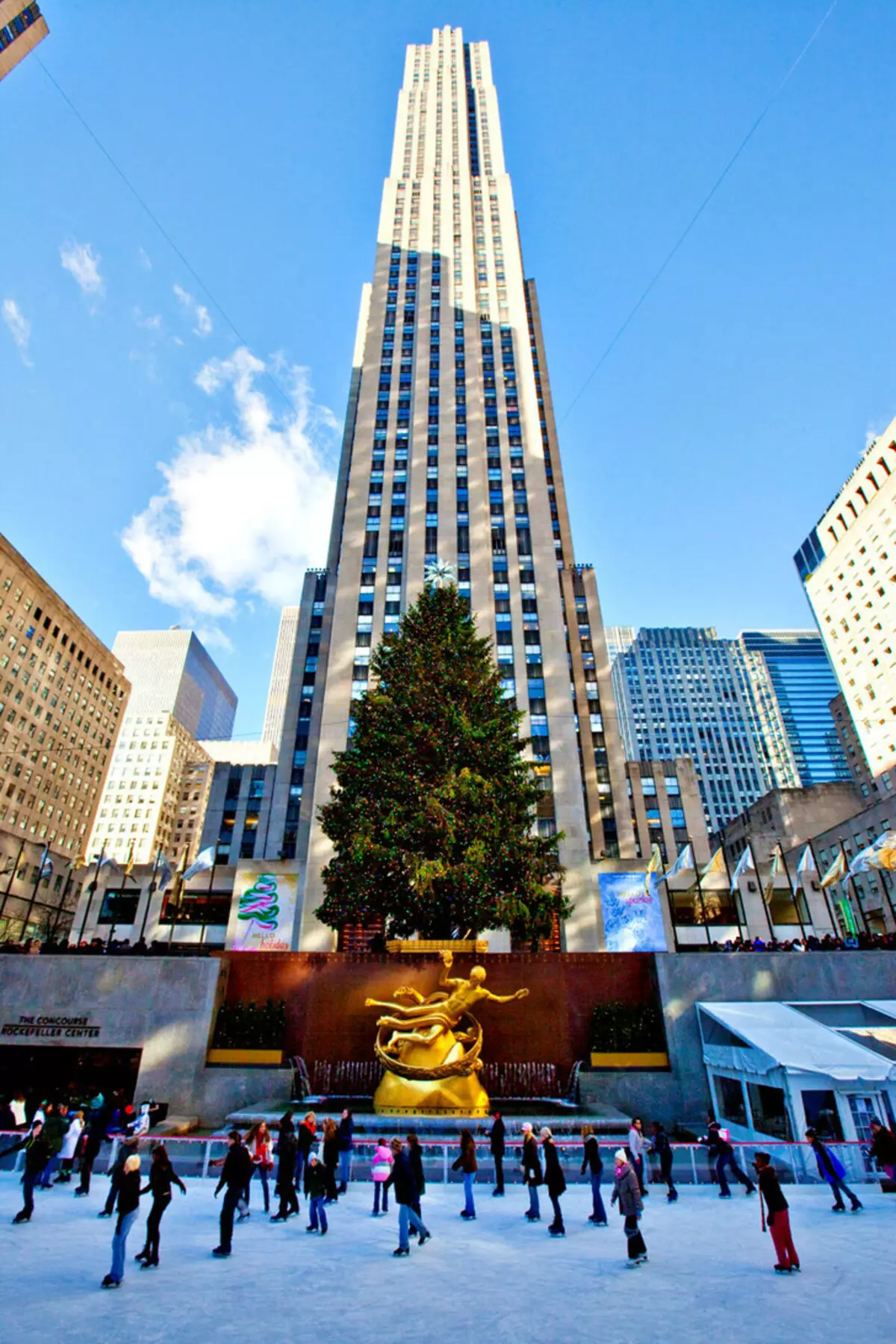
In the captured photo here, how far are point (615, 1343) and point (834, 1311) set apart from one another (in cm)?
284

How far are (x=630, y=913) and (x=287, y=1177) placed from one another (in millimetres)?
28091

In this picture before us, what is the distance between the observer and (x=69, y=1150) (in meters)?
14.5

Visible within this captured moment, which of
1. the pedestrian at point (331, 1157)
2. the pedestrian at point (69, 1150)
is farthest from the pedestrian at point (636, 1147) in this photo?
the pedestrian at point (69, 1150)

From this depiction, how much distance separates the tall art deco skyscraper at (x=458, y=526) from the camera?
167 feet

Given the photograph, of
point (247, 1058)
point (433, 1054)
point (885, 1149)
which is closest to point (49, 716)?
point (247, 1058)

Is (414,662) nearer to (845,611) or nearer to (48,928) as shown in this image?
(48,928)

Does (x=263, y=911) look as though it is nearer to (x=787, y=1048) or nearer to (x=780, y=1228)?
(x=787, y=1048)

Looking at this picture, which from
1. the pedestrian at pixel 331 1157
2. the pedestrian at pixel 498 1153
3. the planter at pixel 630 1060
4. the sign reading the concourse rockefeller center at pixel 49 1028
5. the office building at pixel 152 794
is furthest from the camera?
the office building at pixel 152 794

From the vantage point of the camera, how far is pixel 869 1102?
16062 mm

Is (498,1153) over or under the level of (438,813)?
under

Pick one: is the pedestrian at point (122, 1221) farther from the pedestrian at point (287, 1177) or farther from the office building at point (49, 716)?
the office building at point (49, 716)

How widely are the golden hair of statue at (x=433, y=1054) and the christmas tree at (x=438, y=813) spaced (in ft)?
11.2

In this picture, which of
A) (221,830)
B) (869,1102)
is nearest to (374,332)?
(221,830)

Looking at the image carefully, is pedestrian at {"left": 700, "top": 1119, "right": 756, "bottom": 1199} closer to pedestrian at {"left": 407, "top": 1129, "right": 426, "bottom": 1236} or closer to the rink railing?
the rink railing
